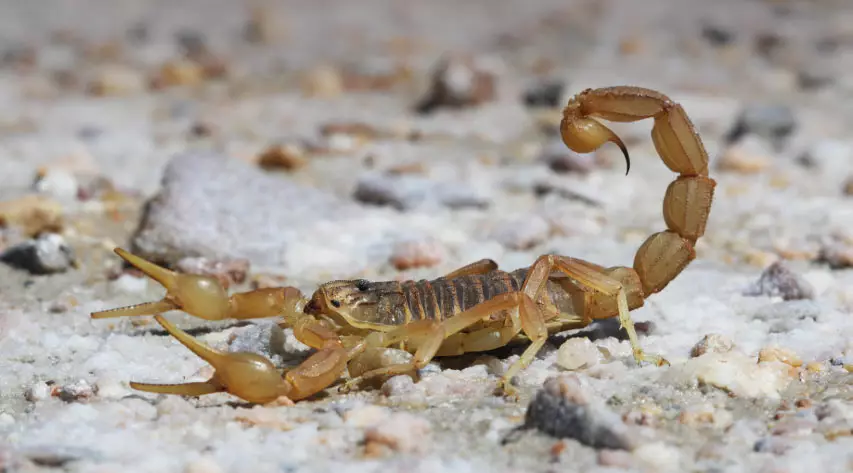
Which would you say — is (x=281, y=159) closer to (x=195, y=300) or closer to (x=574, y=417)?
(x=195, y=300)

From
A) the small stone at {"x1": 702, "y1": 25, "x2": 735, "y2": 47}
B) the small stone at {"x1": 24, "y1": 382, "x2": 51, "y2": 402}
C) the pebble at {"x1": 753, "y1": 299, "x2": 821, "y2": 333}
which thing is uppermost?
the small stone at {"x1": 702, "y1": 25, "x2": 735, "y2": 47}

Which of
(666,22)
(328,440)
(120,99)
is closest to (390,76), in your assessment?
(120,99)

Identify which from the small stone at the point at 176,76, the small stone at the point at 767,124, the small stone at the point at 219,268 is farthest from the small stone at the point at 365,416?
the small stone at the point at 176,76

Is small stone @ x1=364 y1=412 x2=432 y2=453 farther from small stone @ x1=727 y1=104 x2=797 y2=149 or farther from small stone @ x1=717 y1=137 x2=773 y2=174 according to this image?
small stone @ x1=727 y1=104 x2=797 y2=149

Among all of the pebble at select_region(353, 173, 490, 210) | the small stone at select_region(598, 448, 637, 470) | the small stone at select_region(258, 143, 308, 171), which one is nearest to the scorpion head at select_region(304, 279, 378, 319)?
the small stone at select_region(598, 448, 637, 470)

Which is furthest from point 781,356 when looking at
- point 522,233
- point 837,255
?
point 522,233

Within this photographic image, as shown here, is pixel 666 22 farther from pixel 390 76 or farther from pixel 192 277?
pixel 192 277
